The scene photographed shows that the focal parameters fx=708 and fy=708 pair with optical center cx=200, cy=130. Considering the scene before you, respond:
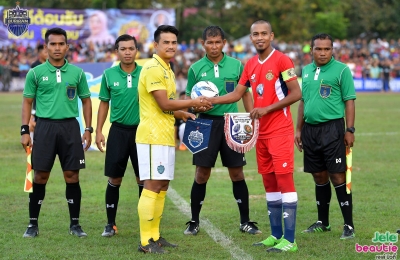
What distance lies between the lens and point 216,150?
8625 mm

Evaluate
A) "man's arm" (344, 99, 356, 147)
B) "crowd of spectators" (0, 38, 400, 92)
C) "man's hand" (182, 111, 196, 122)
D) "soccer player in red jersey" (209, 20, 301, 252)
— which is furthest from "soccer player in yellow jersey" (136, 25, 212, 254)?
"crowd of spectators" (0, 38, 400, 92)

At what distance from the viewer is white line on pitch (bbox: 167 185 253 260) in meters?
7.43

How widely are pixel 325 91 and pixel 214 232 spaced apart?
214cm

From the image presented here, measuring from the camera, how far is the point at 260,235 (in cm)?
835

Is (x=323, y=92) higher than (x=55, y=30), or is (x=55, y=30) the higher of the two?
(x=55, y=30)

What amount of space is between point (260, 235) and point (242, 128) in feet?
4.73

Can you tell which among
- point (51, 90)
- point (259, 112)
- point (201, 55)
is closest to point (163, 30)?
point (259, 112)

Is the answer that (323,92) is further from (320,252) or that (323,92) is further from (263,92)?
(320,252)

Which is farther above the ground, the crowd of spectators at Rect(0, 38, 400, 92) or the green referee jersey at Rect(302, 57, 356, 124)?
the crowd of spectators at Rect(0, 38, 400, 92)

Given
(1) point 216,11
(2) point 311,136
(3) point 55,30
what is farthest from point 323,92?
(1) point 216,11

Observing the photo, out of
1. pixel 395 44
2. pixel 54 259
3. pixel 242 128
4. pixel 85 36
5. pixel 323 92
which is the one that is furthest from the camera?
pixel 395 44

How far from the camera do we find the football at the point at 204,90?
794cm

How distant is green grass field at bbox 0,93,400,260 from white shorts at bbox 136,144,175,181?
0.83m

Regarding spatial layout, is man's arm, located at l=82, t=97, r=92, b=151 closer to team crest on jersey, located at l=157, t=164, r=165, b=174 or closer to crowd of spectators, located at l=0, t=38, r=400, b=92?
team crest on jersey, located at l=157, t=164, r=165, b=174
